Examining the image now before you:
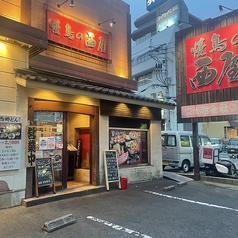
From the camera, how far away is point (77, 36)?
27.2 ft

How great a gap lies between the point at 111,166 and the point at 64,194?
6.20 feet

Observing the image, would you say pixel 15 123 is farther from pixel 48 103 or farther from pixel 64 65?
pixel 64 65

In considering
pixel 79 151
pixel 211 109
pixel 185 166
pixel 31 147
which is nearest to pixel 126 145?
pixel 79 151

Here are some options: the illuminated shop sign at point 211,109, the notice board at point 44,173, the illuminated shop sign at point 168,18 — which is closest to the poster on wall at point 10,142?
the notice board at point 44,173

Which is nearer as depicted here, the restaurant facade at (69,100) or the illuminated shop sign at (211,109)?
the restaurant facade at (69,100)

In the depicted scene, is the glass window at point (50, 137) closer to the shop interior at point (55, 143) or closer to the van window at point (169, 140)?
the shop interior at point (55, 143)

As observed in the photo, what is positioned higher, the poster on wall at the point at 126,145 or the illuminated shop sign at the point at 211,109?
the illuminated shop sign at the point at 211,109

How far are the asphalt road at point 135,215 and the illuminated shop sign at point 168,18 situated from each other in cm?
3079

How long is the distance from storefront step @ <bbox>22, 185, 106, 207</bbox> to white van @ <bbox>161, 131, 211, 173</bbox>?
5.64 meters

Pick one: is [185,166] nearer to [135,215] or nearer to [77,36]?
[135,215]

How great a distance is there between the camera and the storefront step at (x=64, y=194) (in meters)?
5.75

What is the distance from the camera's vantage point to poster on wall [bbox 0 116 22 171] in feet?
18.2

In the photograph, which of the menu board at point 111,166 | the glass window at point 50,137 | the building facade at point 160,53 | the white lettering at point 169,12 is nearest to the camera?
the glass window at point 50,137

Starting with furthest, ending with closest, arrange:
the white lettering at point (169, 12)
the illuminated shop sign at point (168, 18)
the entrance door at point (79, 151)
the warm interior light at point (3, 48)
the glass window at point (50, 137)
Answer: the white lettering at point (169, 12)
the illuminated shop sign at point (168, 18)
the entrance door at point (79, 151)
the glass window at point (50, 137)
the warm interior light at point (3, 48)
